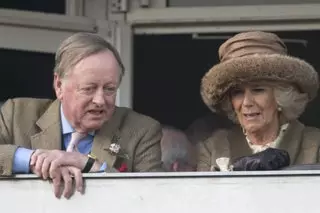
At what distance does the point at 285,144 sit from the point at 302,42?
127cm

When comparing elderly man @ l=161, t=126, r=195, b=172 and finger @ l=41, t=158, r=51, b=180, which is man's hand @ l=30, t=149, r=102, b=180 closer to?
finger @ l=41, t=158, r=51, b=180

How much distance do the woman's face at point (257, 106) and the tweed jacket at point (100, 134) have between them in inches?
11.7

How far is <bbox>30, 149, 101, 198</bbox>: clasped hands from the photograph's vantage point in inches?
137

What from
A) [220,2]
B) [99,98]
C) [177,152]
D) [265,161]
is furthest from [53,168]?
[220,2]

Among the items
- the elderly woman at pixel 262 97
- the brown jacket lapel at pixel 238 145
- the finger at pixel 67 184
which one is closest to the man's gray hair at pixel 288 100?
the elderly woman at pixel 262 97

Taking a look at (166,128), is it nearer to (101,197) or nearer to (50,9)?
(50,9)

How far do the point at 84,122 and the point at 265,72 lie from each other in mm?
614

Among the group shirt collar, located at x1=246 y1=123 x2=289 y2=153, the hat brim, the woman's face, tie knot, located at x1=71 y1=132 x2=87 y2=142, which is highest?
the hat brim

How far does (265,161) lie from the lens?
3.64m

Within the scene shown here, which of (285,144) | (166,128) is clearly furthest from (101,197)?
(166,128)

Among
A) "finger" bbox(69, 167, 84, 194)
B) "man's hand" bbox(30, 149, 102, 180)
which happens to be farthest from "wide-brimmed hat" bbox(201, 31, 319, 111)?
"finger" bbox(69, 167, 84, 194)

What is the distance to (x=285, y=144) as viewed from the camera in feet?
13.4

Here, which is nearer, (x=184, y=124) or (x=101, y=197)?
(x=101, y=197)

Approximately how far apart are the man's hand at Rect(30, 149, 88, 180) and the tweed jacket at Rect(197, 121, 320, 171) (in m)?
0.61
